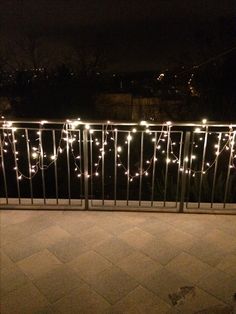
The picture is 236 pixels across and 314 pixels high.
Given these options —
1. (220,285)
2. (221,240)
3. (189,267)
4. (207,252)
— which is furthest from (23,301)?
(221,240)

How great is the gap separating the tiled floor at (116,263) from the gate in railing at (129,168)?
1.01 ft

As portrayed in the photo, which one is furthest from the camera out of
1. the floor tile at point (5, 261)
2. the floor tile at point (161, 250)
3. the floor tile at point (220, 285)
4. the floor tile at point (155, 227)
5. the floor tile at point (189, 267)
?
the floor tile at point (155, 227)

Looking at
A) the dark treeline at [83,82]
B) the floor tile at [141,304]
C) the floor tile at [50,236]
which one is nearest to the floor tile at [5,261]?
the floor tile at [50,236]

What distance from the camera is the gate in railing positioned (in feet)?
12.9

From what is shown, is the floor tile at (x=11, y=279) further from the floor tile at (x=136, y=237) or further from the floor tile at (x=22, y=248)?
the floor tile at (x=136, y=237)

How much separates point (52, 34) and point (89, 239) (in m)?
14.7

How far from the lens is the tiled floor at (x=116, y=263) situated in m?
2.50

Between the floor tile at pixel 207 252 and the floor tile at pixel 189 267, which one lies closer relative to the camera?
the floor tile at pixel 189 267

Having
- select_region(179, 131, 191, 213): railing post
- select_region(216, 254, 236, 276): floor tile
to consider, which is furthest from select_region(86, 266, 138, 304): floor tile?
select_region(179, 131, 191, 213): railing post

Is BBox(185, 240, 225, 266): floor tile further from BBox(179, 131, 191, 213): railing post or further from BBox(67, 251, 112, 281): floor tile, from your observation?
BBox(67, 251, 112, 281): floor tile

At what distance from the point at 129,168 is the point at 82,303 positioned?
518 cm

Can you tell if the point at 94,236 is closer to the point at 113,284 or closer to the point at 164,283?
the point at 113,284

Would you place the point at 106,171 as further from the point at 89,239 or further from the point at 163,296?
the point at 163,296

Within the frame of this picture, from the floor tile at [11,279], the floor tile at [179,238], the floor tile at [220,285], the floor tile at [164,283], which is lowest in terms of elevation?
the floor tile at [11,279]
